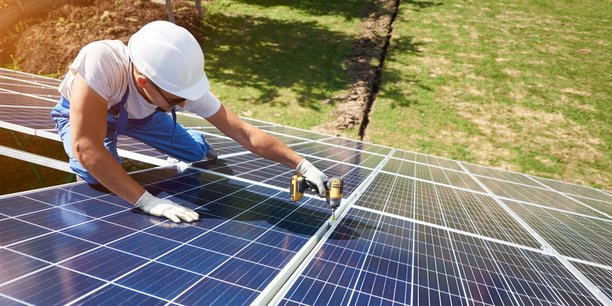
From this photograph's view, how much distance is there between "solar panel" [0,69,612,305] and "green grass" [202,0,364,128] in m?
8.54

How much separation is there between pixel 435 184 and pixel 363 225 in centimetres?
274

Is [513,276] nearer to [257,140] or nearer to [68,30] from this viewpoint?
[257,140]

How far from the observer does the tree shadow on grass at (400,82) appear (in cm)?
1406

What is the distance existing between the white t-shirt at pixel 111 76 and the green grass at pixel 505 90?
30.1ft

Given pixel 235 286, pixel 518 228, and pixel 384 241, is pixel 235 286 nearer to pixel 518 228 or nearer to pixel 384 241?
pixel 384 241

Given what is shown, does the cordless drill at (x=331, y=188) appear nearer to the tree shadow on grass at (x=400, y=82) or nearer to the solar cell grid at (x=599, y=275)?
the solar cell grid at (x=599, y=275)

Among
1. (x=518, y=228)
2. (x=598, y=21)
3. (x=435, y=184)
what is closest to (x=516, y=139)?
(x=435, y=184)

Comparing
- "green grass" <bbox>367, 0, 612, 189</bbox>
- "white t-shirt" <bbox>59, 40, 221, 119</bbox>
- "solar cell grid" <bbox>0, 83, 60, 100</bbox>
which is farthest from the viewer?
"green grass" <bbox>367, 0, 612, 189</bbox>

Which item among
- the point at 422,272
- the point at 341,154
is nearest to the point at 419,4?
the point at 341,154

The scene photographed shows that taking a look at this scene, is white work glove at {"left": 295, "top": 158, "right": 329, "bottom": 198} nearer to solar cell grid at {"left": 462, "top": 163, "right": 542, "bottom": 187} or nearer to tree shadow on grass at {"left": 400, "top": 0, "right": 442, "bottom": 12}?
solar cell grid at {"left": 462, "top": 163, "right": 542, "bottom": 187}

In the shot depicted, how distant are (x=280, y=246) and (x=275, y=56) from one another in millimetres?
15399

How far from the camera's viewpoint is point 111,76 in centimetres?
311

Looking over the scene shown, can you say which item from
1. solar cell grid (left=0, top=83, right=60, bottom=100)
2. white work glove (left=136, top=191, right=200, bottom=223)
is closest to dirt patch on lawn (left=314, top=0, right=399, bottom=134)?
solar cell grid (left=0, top=83, right=60, bottom=100)

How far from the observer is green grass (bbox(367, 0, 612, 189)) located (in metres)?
11.6
